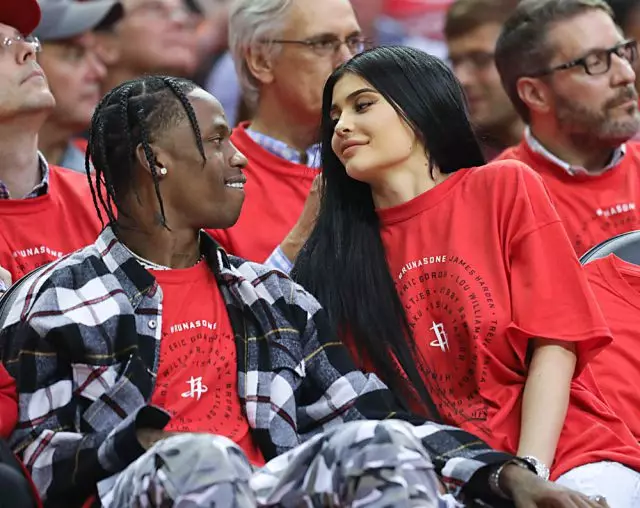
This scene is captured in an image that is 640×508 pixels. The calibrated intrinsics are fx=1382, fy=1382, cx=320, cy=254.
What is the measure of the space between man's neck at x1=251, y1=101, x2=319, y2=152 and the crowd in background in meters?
0.43

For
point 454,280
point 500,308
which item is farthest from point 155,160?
point 500,308

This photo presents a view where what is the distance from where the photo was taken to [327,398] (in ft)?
9.59

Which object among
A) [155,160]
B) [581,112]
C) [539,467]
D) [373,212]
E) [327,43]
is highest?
[327,43]

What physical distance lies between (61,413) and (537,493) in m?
0.93

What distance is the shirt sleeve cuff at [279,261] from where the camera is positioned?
3.52 meters

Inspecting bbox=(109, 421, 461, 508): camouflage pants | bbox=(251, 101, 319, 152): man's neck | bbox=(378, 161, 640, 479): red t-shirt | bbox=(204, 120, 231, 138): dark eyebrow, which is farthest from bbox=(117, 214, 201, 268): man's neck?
bbox=(251, 101, 319, 152): man's neck

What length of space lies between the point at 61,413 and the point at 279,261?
97cm

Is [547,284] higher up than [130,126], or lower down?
lower down

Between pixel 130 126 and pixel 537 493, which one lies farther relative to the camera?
pixel 130 126

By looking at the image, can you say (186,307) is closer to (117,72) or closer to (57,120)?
(57,120)

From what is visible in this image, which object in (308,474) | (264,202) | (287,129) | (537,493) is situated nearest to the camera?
(308,474)

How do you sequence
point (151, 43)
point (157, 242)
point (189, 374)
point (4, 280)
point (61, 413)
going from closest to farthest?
point (61, 413) < point (189, 374) < point (157, 242) < point (4, 280) < point (151, 43)

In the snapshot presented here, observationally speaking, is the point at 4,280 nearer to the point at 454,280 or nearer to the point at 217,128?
the point at 217,128

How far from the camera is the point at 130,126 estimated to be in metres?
3.02
